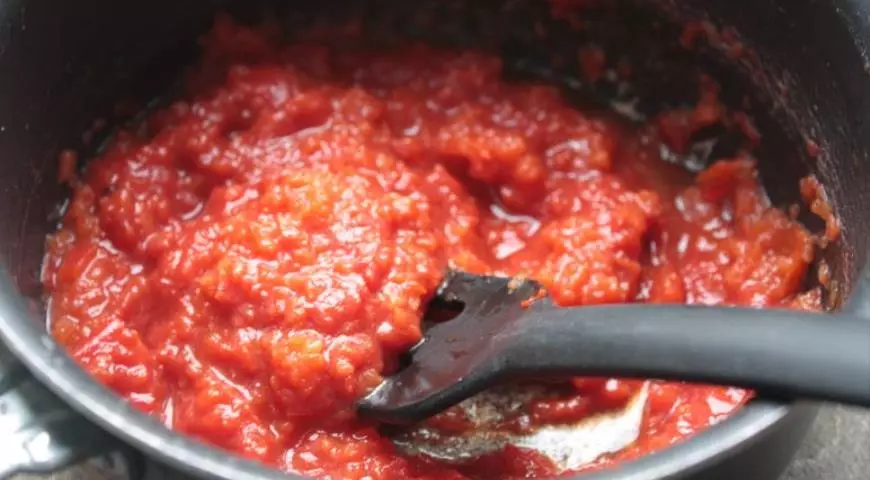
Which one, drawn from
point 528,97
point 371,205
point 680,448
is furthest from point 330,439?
point 528,97

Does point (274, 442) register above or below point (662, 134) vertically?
below

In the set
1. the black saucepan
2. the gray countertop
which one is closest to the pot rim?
the black saucepan

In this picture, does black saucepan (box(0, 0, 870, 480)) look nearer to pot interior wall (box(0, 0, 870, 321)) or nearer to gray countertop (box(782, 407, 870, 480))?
pot interior wall (box(0, 0, 870, 321))

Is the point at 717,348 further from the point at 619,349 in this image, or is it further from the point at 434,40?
the point at 434,40

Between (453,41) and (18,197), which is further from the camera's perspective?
(453,41)

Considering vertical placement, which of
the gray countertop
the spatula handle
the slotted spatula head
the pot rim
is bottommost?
the gray countertop

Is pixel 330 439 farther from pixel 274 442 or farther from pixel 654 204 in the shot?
pixel 654 204

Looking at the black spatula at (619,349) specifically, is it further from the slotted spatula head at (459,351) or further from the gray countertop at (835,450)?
the gray countertop at (835,450)
